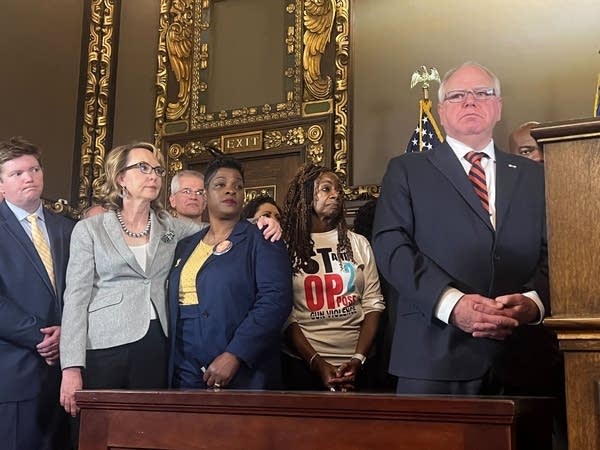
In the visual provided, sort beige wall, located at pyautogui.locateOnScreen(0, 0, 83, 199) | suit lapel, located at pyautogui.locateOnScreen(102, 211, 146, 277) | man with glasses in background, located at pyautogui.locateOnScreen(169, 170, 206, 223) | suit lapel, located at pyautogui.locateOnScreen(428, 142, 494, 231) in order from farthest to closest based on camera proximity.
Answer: beige wall, located at pyautogui.locateOnScreen(0, 0, 83, 199) → man with glasses in background, located at pyautogui.locateOnScreen(169, 170, 206, 223) → suit lapel, located at pyautogui.locateOnScreen(102, 211, 146, 277) → suit lapel, located at pyautogui.locateOnScreen(428, 142, 494, 231)

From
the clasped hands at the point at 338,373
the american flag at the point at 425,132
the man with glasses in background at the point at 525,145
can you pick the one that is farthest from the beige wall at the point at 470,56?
the clasped hands at the point at 338,373

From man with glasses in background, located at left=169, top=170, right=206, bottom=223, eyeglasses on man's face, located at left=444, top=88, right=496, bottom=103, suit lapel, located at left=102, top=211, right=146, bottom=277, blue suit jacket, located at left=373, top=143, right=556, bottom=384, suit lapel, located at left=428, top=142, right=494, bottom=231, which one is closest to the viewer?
blue suit jacket, located at left=373, top=143, right=556, bottom=384

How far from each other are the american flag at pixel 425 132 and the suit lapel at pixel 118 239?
204cm

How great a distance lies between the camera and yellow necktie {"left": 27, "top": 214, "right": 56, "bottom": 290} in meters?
2.90

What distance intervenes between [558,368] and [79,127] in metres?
4.62

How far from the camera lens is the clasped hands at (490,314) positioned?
73.0 inches

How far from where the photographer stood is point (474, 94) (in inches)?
90.1

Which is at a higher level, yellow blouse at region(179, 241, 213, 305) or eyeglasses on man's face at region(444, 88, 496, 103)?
eyeglasses on man's face at region(444, 88, 496, 103)

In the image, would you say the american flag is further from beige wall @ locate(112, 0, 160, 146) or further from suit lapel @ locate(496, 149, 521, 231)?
beige wall @ locate(112, 0, 160, 146)

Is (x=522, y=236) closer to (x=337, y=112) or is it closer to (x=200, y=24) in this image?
→ (x=337, y=112)

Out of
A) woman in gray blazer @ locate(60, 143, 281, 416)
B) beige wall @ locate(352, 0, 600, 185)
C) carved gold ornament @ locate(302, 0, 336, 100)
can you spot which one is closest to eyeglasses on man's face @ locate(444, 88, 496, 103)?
woman in gray blazer @ locate(60, 143, 281, 416)

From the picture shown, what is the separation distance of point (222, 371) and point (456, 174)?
920 mm

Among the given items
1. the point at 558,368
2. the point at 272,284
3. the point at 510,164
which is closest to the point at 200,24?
the point at 272,284

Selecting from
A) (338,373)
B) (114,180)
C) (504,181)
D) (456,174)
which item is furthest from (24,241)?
(504,181)
